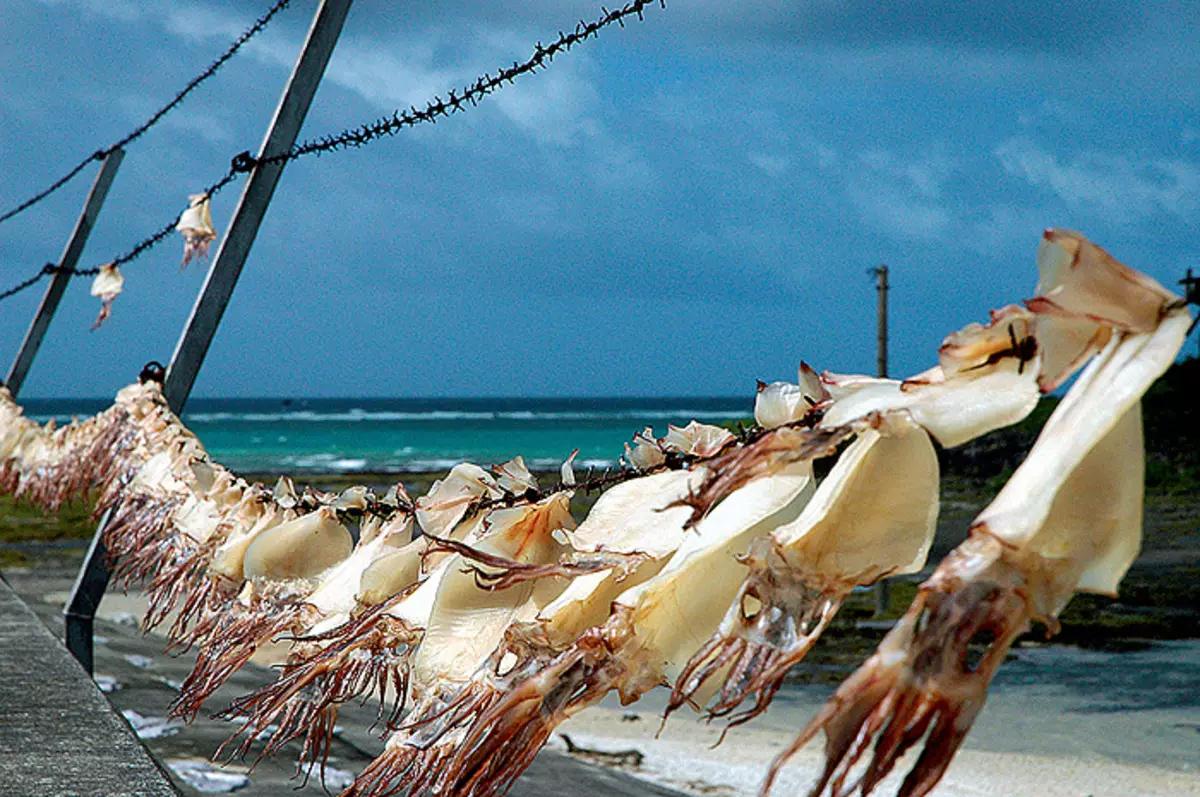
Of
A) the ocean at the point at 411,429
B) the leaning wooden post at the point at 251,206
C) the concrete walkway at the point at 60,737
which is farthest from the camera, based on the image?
the ocean at the point at 411,429

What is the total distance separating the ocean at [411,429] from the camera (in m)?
30.9

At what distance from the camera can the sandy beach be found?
409 cm

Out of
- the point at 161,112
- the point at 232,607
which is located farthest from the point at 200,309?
the point at 232,607

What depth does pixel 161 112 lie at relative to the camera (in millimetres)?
3123

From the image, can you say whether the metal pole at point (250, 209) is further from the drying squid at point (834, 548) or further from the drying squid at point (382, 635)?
the drying squid at point (834, 548)

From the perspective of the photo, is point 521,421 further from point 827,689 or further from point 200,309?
point 200,309

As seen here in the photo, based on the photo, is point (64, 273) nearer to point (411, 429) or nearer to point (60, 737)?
point (60, 737)

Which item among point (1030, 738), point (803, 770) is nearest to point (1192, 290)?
point (803, 770)

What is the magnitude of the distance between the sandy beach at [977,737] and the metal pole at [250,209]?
1.07m

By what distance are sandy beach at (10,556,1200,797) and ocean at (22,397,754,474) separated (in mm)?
10724

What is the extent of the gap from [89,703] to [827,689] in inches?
200

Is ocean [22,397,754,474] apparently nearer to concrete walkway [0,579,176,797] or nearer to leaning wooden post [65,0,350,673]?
leaning wooden post [65,0,350,673]

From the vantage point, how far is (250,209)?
2.29 meters

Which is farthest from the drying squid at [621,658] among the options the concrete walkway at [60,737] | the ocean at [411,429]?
the ocean at [411,429]
